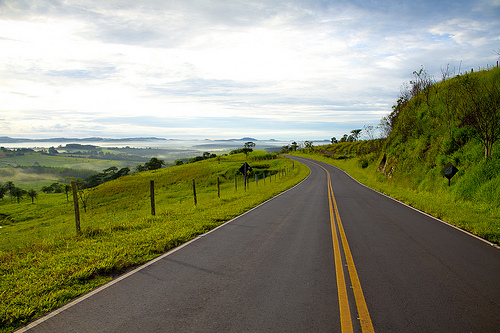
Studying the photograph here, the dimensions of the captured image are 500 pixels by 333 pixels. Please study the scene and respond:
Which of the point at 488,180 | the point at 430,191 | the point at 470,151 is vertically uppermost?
the point at 470,151

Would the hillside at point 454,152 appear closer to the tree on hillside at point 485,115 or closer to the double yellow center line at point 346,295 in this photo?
the tree on hillside at point 485,115

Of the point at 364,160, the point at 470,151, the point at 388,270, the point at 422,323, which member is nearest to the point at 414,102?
the point at 470,151

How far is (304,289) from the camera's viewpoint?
4.38 m

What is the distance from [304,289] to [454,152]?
1833 cm

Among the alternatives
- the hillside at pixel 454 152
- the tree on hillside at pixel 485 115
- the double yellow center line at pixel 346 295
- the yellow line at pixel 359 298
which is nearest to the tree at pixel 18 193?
the hillside at pixel 454 152

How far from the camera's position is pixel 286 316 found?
357 cm

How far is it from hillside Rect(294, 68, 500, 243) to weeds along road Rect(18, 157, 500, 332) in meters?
3.52

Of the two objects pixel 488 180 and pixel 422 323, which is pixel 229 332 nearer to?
pixel 422 323

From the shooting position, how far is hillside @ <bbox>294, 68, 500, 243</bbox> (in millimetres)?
11742

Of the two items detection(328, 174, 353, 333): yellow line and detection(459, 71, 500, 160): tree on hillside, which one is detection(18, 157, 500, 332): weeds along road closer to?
detection(328, 174, 353, 333): yellow line

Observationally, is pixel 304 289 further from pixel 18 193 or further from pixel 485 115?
pixel 18 193

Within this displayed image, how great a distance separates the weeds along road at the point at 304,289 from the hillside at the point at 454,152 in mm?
3521

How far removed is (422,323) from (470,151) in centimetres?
1708

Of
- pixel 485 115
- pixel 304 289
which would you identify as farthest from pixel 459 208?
pixel 304 289
